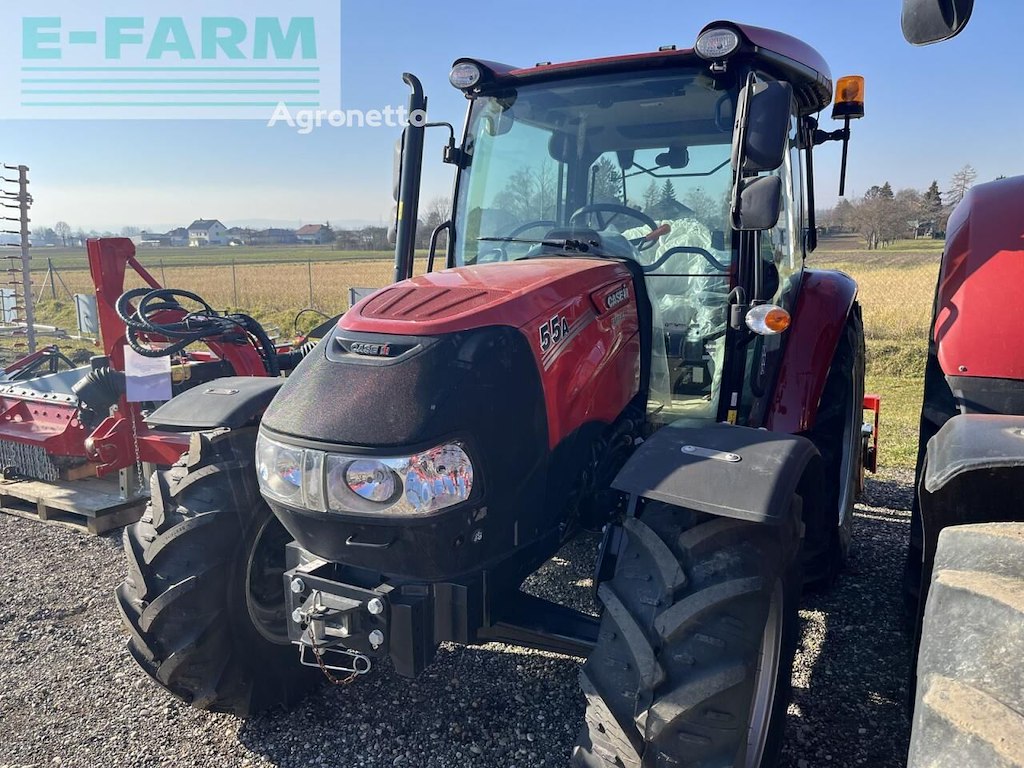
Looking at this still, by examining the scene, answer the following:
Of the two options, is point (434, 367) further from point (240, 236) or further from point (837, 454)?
point (240, 236)

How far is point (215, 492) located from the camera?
8.82 ft

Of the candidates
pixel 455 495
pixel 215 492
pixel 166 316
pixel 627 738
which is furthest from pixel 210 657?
pixel 166 316

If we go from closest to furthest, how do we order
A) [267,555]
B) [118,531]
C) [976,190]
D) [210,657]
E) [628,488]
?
[628,488], [210,657], [267,555], [976,190], [118,531]

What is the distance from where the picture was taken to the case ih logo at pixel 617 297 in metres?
2.63

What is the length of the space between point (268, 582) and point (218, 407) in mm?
678

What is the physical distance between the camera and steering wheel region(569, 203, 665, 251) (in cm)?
297

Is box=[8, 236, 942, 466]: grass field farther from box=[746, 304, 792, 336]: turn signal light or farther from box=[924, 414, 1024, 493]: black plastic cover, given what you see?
box=[924, 414, 1024, 493]: black plastic cover

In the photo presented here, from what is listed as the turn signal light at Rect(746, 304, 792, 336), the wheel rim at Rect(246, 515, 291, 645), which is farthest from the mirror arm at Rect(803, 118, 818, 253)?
the wheel rim at Rect(246, 515, 291, 645)

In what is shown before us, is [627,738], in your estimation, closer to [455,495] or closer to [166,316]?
[455,495]

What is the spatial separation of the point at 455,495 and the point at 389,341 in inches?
18.8

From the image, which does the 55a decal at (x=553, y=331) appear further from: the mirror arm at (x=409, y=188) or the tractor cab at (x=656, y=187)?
the mirror arm at (x=409, y=188)

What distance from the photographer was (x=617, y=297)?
2.70 meters

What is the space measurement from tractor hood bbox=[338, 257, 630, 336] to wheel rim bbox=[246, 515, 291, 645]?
3.10 feet

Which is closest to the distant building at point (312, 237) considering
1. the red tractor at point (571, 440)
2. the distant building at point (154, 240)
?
the distant building at point (154, 240)
